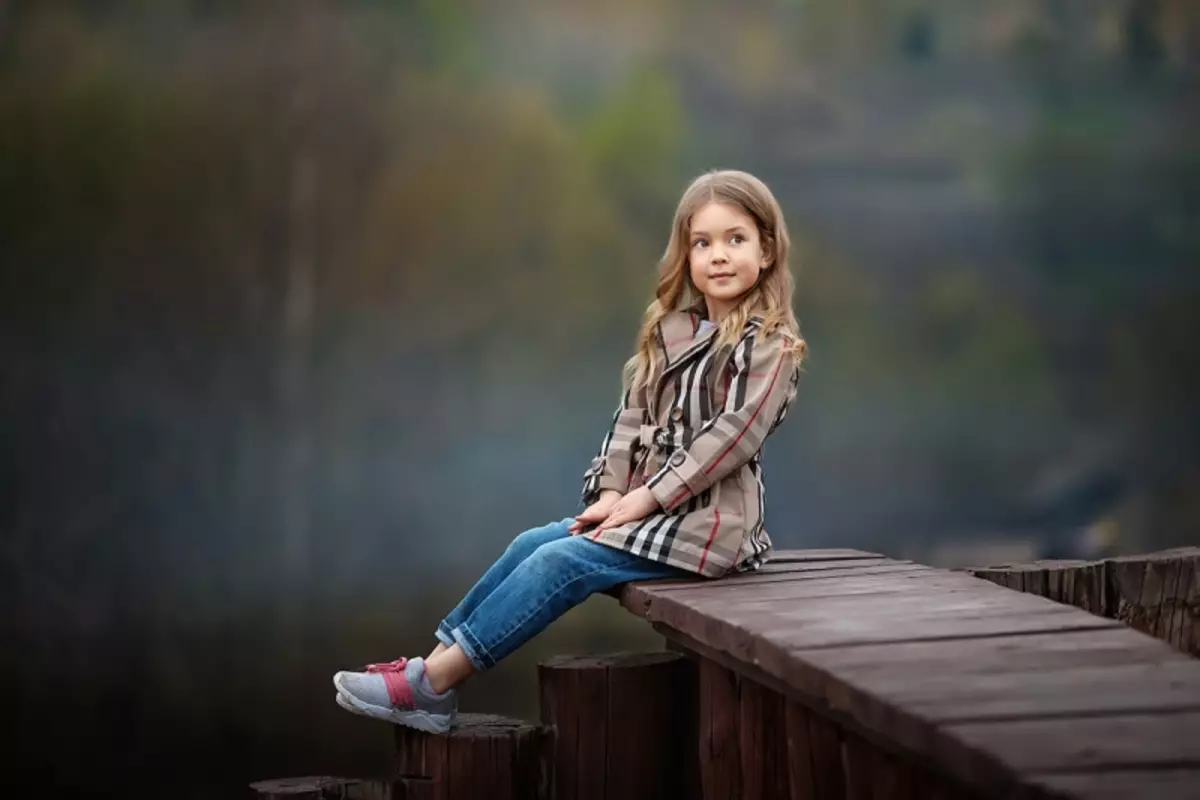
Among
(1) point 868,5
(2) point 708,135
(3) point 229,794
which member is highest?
(1) point 868,5

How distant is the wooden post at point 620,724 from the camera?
3.76 metres

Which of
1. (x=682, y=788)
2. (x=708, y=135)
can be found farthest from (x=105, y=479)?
(x=682, y=788)

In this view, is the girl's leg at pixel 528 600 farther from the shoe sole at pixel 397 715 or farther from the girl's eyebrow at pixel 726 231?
the girl's eyebrow at pixel 726 231

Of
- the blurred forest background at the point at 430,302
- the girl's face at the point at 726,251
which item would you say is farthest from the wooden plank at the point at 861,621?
the blurred forest background at the point at 430,302

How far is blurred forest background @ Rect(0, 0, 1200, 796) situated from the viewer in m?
6.29

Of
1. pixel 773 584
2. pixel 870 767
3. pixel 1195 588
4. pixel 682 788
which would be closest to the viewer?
pixel 870 767

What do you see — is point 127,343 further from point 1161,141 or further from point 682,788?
point 1161,141

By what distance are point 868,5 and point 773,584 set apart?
13.1 feet

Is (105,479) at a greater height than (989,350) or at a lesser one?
lesser

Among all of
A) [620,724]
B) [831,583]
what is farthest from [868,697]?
[620,724]

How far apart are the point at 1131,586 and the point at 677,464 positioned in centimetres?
118

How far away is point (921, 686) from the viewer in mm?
2521

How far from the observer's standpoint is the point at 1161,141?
7.48 m

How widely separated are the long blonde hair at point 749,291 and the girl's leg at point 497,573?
1.30 feet
